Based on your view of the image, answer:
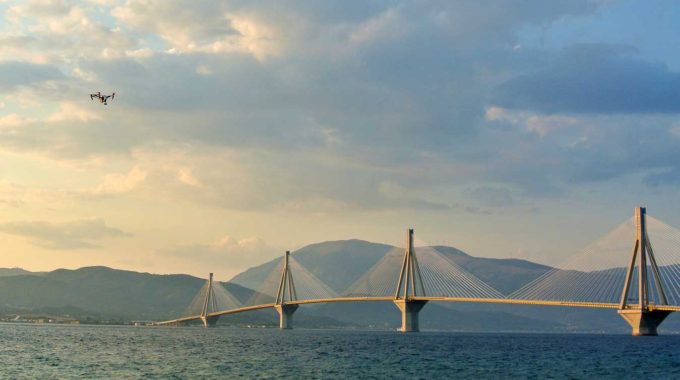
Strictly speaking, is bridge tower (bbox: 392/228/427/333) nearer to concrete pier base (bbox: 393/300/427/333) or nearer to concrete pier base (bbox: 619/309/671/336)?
concrete pier base (bbox: 393/300/427/333)

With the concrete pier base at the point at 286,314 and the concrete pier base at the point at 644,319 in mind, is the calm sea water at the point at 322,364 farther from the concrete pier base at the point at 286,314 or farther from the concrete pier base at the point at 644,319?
the concrete pier base at the point at 286,314

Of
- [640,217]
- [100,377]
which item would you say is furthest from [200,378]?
[640,217]

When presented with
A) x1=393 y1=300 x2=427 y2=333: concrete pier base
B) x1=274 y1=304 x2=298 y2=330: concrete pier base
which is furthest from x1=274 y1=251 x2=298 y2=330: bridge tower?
x1=393 y1=300 x2=427 y2=333: concrete pier base

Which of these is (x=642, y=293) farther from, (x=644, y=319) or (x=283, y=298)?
(x=283, y=298)

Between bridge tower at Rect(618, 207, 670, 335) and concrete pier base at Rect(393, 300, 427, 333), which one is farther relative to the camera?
concrete pier base at Rect(393, 300, 427, 333)

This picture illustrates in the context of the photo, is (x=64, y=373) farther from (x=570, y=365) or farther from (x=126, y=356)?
(x=570, y=365)

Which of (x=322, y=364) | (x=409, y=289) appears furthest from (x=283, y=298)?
(x=322, y=364)
